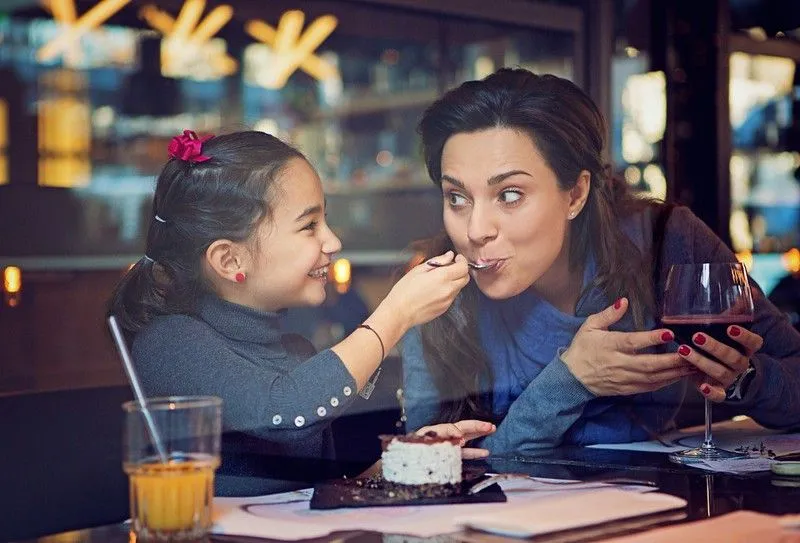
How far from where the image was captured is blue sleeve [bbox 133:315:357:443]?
143 centimetres

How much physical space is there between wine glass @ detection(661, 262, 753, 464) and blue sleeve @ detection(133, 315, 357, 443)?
1.59 feet

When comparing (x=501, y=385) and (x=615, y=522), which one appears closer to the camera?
(x=615, y=522)

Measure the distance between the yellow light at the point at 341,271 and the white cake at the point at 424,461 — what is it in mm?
1062

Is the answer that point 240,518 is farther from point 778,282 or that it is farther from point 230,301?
point 778,282

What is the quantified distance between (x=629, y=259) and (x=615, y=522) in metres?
1.05

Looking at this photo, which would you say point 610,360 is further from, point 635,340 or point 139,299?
point 139,299

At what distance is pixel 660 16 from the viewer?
326 centimetres

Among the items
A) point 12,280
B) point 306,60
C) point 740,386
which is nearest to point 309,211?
point 740,386

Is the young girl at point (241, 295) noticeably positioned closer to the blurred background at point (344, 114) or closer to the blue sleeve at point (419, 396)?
the blurred background at point (344, 114)

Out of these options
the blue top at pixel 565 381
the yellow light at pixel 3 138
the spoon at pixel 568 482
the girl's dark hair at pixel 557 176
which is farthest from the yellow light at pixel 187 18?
the spoon at pixel 568 482

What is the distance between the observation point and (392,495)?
3.92 ft

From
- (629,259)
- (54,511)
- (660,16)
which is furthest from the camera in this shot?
(660,16)

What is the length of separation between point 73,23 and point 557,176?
2759 millimetres

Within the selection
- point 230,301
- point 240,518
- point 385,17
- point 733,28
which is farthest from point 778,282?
point 240,518
